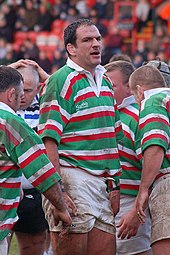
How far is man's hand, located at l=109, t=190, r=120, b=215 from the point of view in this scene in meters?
5.91

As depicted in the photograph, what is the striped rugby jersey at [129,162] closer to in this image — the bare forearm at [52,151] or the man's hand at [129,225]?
the man's hand at [129,225]

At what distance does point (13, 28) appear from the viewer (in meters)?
23.4

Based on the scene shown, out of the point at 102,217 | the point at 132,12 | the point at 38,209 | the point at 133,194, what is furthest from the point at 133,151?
the point at 132,12

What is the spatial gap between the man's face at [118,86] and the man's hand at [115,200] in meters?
1.04

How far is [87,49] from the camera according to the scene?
586 cm

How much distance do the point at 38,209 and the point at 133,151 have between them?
4.68ft

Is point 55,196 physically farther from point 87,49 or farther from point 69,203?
point 87,49

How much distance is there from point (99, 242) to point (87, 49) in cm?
139

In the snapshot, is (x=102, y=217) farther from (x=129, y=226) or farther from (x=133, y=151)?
(x=133, y=151)

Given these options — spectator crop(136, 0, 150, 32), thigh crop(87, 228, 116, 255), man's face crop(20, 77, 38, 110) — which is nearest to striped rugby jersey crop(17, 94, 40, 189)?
man's face crop(20, 77, 38, 110)

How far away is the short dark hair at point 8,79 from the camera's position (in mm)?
5309

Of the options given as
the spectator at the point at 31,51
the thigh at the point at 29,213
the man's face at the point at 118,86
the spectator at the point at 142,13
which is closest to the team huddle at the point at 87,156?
the man's face at the point at 118,86

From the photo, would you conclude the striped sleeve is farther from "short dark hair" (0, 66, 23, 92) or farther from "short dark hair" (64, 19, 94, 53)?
"short dark hair" (0, 66, 23, 92)

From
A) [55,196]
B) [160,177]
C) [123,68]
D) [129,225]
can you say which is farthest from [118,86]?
[55,196]
